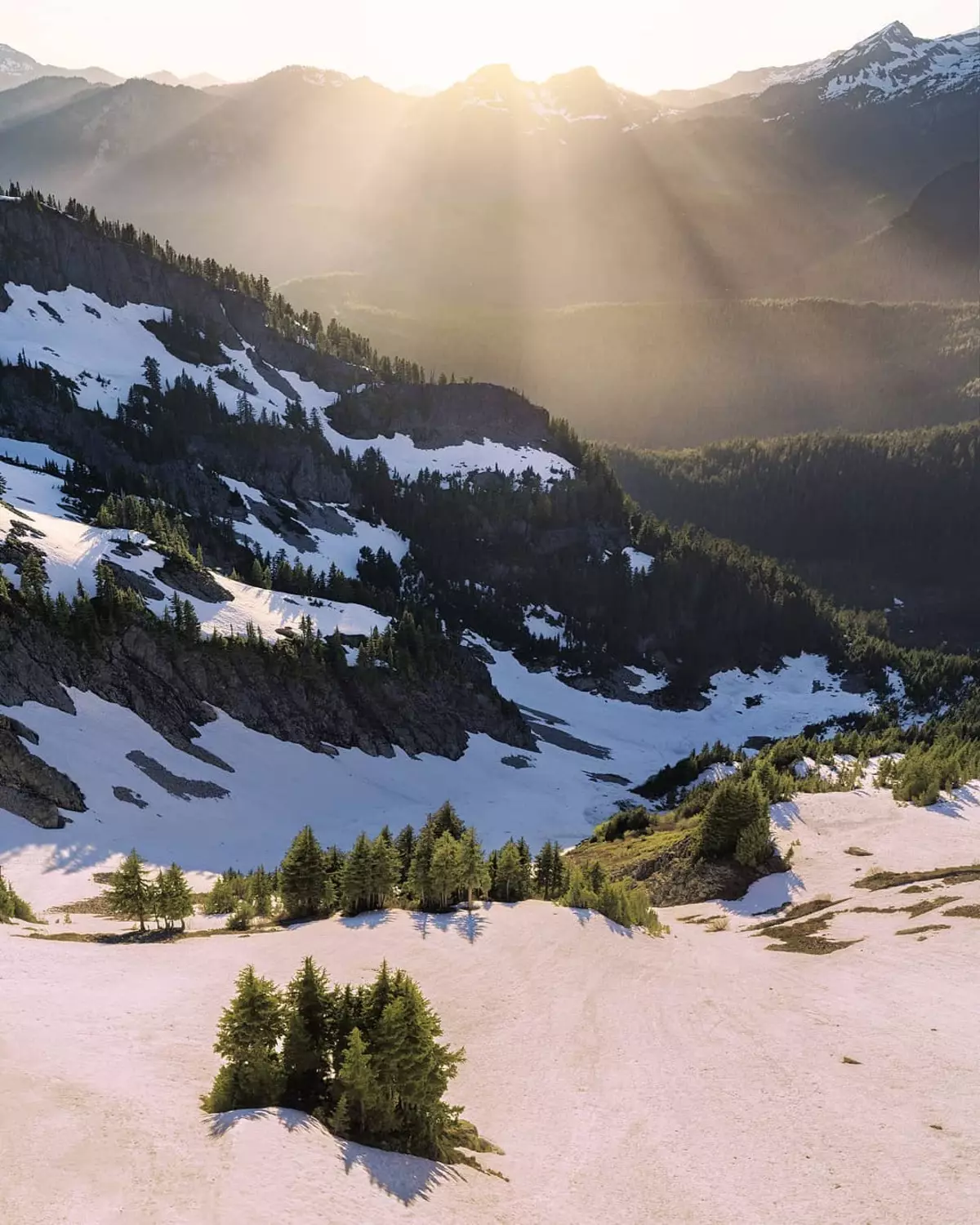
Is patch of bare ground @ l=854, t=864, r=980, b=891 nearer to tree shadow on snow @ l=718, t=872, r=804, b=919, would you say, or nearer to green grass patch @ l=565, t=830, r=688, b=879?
tree shadow on snow @ l=718, t=872, r=804, b=919

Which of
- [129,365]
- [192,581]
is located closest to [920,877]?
[192,581]

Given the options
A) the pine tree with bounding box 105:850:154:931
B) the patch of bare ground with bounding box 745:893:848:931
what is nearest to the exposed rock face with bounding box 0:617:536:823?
the pine tree with bounding box 105:850:154:931

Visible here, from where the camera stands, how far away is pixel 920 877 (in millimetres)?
44562

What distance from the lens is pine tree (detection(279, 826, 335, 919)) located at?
43438mm

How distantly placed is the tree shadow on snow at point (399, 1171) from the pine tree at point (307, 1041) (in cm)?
234

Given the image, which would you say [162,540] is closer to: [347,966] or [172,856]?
[172,856]

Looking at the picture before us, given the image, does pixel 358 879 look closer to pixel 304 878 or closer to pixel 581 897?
pixel 304 878

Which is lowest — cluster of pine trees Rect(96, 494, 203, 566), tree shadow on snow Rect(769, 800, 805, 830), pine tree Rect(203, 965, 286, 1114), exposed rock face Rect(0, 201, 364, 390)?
tree shadow on snow Rect(769, 800, 805, 830)

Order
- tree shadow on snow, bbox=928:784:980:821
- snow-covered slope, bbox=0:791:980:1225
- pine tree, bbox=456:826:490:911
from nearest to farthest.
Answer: snow-covered slope, bbox=0:791:980:1225
pine tree, bbox=456:826:490:911
tree shadow on snow, bbox=928:784:980:821

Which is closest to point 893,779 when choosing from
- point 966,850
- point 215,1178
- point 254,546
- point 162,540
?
point 966,850

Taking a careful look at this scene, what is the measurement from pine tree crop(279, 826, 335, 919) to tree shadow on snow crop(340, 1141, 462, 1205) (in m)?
24.8

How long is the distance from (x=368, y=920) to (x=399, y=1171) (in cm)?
2289

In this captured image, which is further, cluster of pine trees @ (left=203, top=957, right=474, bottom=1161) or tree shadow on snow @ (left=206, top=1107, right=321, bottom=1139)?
cluster of pine trees @ (left=203, top=957, right=474, bottom=1161)

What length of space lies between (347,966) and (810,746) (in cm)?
7203
